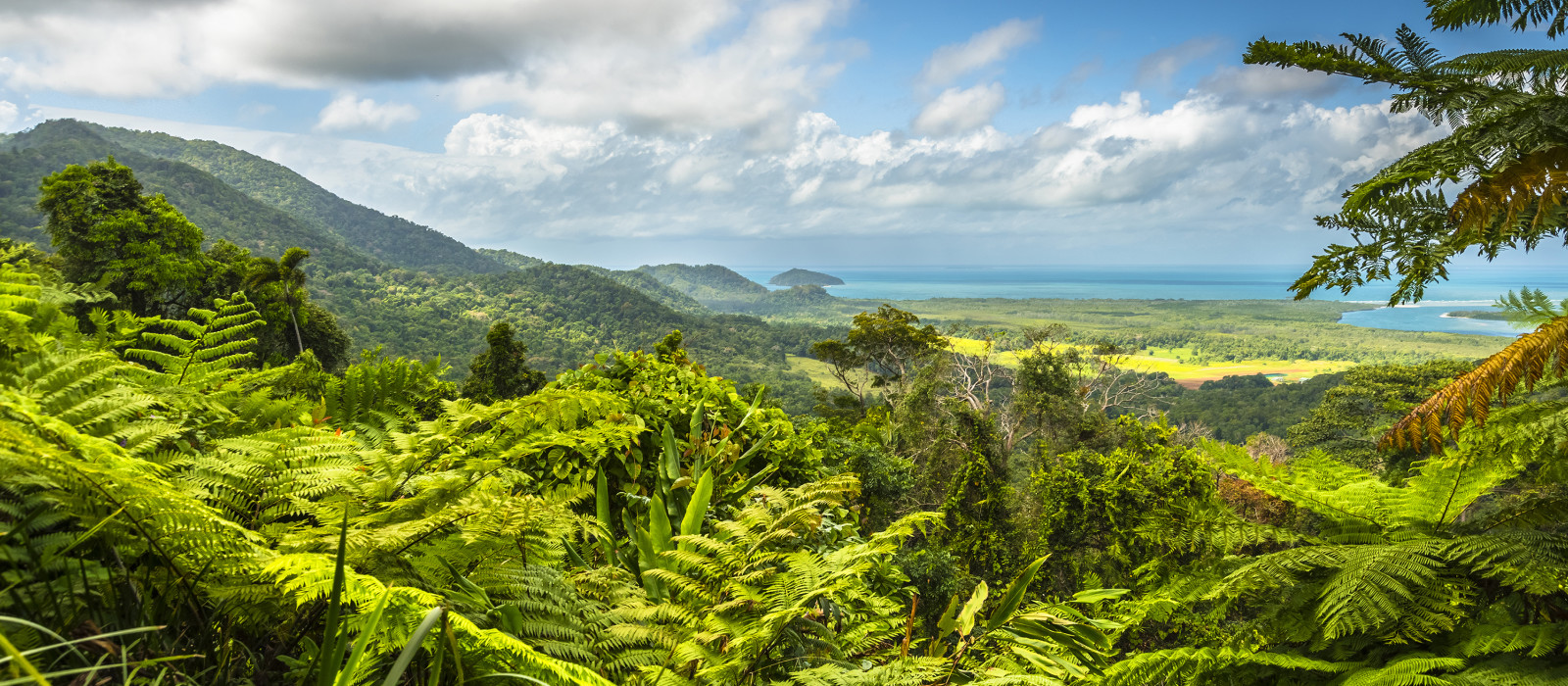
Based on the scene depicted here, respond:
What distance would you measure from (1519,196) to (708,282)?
542 ft

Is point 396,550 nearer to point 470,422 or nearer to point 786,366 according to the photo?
point 470,422

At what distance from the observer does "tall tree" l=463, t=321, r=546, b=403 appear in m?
13.4

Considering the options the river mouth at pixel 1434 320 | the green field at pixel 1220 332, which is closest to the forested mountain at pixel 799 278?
the green field at pixel 1220 332

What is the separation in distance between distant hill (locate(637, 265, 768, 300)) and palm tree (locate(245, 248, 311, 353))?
13207 cm

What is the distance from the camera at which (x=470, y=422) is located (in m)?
1.42

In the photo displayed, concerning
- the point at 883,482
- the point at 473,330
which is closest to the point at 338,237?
the point at 473,330

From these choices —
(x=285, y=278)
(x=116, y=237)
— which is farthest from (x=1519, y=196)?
(x=116, y=237)

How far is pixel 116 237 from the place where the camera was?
1298cm

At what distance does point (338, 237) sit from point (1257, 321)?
135 meters

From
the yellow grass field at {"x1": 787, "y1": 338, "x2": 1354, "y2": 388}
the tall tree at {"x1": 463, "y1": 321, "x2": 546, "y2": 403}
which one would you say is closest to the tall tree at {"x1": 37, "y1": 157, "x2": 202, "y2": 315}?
the tall tree at {"x1": 463, "y1": 321, "x2": 546, "y2": 403}

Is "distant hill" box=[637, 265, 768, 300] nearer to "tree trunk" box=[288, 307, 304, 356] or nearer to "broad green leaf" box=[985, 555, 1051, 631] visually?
"tree trunk" box=[288, 307, 304, 356]

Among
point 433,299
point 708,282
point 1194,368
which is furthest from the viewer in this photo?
point 708,282

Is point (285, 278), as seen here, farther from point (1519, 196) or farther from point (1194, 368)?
point (1194, 368)

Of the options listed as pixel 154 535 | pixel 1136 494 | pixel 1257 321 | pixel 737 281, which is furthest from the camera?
pixel 737 281
